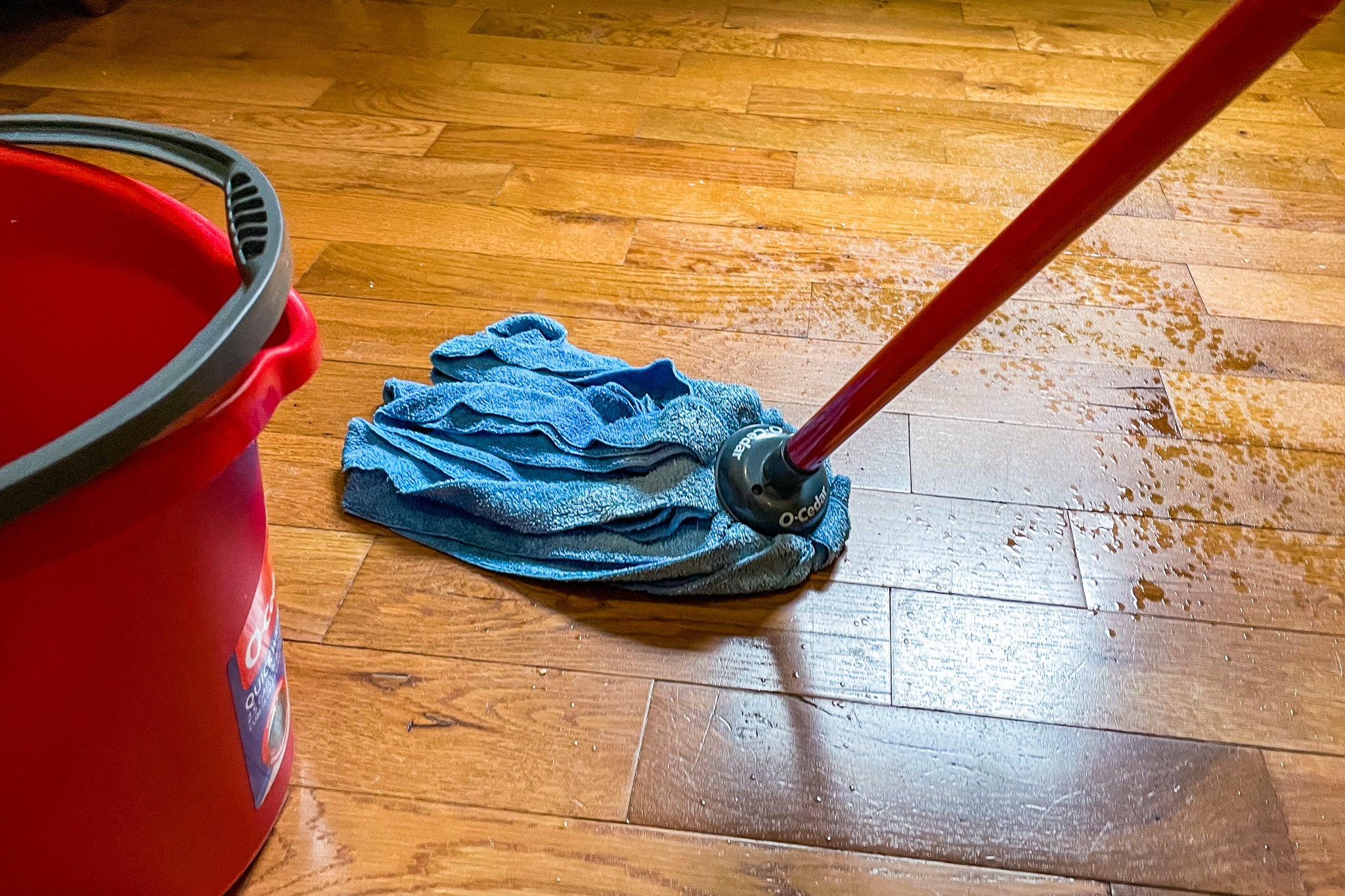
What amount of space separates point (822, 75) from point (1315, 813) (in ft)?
4.32

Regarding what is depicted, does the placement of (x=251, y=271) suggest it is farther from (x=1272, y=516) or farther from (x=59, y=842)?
(x=1272, y=516)

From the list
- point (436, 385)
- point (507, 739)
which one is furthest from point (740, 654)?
point (436, 385)

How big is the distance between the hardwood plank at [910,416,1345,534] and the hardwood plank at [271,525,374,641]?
0.51 m

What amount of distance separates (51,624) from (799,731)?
493 mm

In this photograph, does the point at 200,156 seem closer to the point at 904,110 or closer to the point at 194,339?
the point at 194,339

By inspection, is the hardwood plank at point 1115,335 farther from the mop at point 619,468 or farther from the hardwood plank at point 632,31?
the hardwood plank at point 632,31

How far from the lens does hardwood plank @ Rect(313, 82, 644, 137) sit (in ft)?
4.75

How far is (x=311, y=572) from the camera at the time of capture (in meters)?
0.80

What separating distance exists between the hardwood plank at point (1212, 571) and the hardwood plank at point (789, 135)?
725 mm

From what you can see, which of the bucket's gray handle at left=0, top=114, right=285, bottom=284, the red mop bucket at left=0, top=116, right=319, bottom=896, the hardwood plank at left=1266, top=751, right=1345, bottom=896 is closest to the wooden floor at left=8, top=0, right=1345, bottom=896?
the hardwood plank at left=1266, top=751, right=1345, bottom=896

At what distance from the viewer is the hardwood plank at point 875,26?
1.79 m

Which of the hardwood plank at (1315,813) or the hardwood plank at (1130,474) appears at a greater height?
the hardwood plank at (1130,474)

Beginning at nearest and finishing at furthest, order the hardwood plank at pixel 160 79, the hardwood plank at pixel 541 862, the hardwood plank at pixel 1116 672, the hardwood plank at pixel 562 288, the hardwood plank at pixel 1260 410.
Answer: the hardwood plank at pixel 541 862 < the hardwood plank at pixel 1116 672 < the hardwood plank at pixel 1260 410 < the hardwood plank at pixel 562 288 < the hardwood plank at pixel 160 79

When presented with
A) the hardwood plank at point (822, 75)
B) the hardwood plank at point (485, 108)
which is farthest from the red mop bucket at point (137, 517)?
the hardwood plank at point (822, 75)
